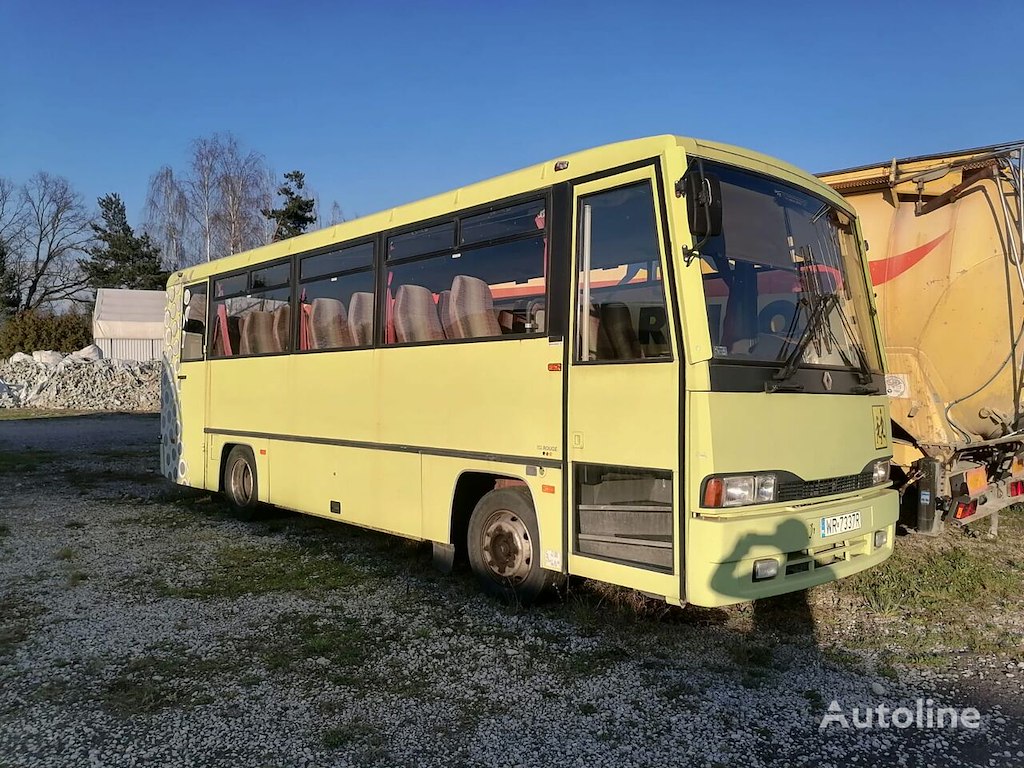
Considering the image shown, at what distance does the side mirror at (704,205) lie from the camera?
170 inches

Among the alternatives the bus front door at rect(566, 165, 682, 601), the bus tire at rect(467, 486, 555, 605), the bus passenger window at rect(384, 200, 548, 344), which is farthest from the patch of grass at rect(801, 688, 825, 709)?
the bus passenger window at rect(384, 200, 548, 344)

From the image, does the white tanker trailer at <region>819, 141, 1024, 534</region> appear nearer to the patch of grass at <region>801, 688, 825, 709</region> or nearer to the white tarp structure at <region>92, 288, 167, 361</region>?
the patch of grass at <region>801, 688, 825, 709</region>

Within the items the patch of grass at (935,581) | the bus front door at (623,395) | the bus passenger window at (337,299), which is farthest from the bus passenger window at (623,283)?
the patch of grass at (935,581)

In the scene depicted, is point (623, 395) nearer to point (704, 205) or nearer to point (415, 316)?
point (704, 205)

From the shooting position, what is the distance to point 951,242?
7.11 metres

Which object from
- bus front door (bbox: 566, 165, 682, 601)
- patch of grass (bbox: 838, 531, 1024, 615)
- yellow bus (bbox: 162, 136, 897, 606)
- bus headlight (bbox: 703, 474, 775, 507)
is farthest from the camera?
patch of grass (bbox: 838, 531, 1024, 615)

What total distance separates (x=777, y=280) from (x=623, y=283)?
3.33 ft

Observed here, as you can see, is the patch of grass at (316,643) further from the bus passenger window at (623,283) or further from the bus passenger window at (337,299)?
the bus passenger window at (337,299)

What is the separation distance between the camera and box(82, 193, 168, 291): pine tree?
176 feet

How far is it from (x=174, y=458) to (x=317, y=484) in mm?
4148

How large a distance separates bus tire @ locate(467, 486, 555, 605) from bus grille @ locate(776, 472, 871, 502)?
5.66ft

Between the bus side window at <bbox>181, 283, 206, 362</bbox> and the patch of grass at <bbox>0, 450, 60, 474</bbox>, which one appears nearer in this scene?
the bus side window at <bbox>181, 283, 206, 362</bbox>

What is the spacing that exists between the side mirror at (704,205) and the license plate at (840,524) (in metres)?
1.97

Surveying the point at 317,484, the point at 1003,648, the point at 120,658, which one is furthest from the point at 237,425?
the point at 1003,648
